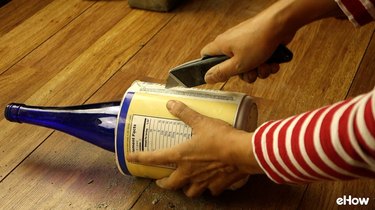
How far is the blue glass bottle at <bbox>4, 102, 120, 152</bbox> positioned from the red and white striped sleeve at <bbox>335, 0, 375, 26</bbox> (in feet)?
1.07

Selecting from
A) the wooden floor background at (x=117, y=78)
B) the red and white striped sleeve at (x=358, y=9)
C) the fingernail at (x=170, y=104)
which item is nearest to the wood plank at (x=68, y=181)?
the wooden floor background at (x=117, y=78)

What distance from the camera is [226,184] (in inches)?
20.4

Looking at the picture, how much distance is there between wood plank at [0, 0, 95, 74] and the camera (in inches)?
34.3

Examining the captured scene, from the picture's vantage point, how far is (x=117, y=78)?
30.7 inches

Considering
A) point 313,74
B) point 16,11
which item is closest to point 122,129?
point 313,74

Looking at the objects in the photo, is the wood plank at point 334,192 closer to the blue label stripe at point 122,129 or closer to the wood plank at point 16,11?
the blue label stripe at point 122,129

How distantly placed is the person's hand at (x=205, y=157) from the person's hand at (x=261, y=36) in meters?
0.08

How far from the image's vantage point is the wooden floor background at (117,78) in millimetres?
567

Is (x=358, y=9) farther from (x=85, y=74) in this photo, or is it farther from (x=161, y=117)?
(x=85, y=74)

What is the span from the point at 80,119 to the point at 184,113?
19 centimetres

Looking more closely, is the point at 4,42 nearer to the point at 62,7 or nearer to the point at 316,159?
the point at 62,7

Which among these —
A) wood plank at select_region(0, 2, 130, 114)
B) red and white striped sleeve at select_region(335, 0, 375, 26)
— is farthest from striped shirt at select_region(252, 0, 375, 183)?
wood plank at select_region(0, 2, 130, 114)

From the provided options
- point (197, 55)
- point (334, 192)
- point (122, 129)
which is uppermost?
point (122, 129)

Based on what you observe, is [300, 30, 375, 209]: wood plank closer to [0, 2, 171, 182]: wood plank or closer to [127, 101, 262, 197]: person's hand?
[127, 101, 262, 197]: person's hand
